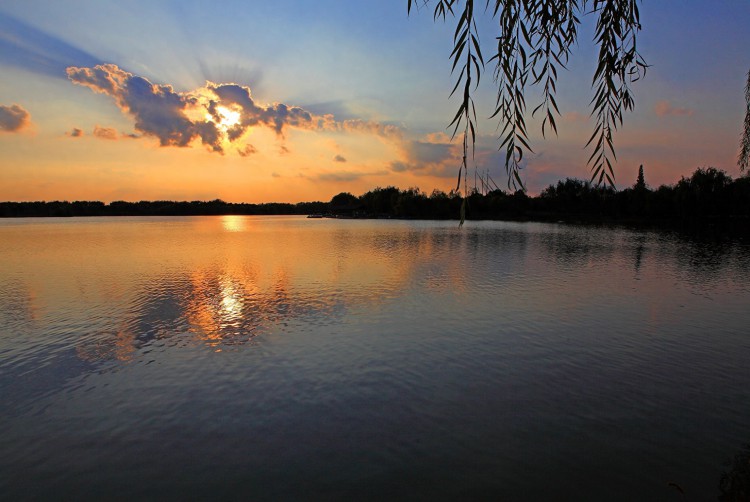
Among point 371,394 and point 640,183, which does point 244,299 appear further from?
point 640,183

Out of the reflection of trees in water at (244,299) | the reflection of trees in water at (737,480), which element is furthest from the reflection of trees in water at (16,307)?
the reflection of trees in water at (737,480)

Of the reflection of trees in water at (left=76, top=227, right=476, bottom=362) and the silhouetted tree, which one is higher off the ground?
the silhouetted tree

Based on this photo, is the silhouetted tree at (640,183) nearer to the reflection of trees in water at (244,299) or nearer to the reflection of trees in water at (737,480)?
the reflection of trees in water at (244,299)

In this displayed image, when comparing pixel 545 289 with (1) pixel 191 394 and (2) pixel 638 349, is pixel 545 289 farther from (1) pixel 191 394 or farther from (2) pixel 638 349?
(1) pixel 191 394

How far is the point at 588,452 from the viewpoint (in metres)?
8.22

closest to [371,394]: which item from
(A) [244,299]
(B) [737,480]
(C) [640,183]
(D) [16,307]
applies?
(B) [737,480]

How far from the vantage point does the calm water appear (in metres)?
7.60

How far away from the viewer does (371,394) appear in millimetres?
10758

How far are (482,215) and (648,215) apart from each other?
68.9 meters

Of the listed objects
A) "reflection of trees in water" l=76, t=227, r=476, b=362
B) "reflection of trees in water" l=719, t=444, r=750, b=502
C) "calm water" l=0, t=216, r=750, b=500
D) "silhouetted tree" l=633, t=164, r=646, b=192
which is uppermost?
"silhouetted tree" l=633, t=164, r=646, b=192

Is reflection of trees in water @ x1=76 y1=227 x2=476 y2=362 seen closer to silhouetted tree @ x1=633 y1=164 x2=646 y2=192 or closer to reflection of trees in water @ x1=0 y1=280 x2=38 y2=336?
reflection of trees in water @ x1=0 y1=280 x2=38 y2=336

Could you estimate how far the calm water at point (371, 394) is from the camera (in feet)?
24.9

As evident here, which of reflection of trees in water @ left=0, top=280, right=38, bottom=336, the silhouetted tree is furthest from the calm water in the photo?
the silhouetted tree

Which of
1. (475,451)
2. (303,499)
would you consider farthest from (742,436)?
(303,499)
